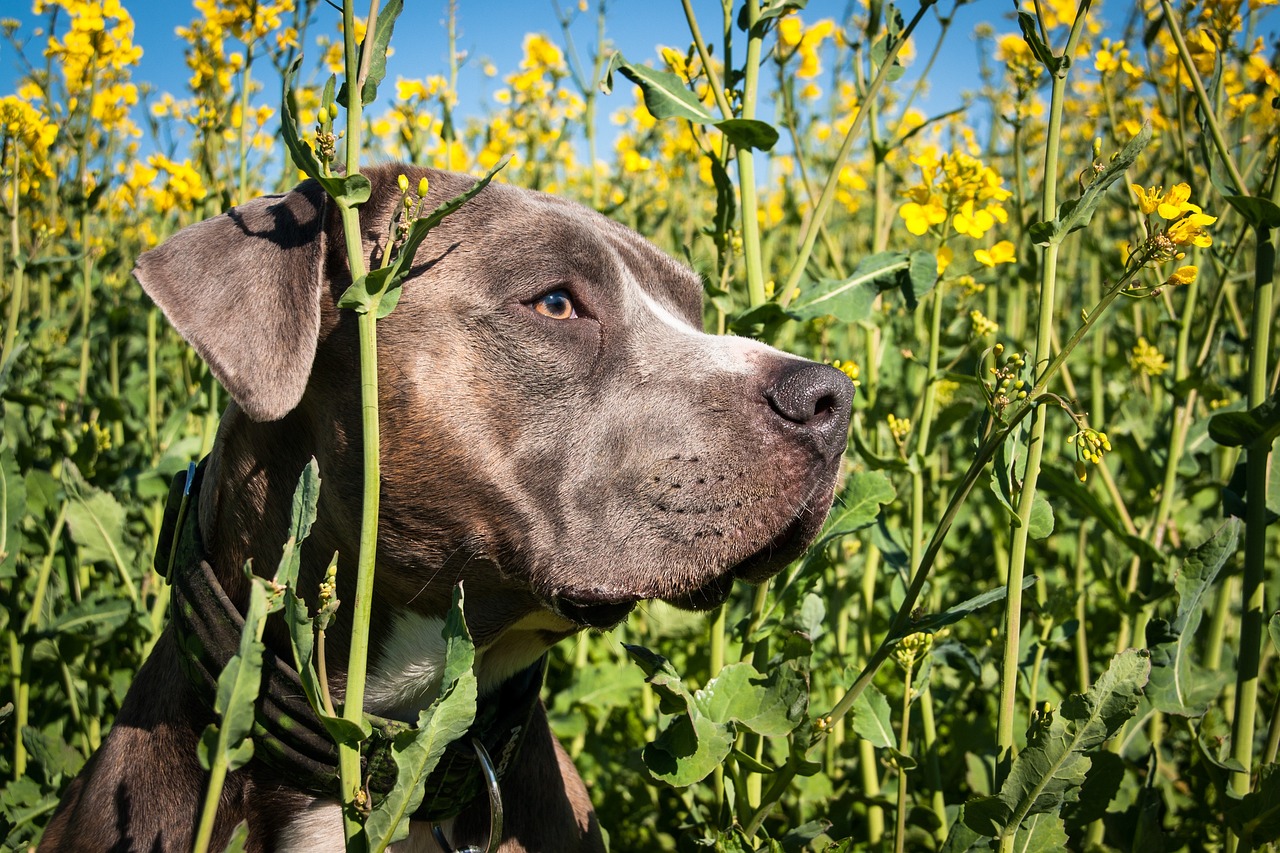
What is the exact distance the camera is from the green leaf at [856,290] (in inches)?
103

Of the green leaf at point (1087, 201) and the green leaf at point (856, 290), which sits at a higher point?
the green leaf at point (1087, 201)

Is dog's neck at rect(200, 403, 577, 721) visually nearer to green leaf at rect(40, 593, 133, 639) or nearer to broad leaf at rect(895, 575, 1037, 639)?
broad leaf at rect(895, 575, 1037, 639)

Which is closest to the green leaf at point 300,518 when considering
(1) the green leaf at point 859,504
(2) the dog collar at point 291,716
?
(2) the dog collar at point 291,716

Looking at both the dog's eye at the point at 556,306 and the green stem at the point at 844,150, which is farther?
the dog's eye at the point at 556,306

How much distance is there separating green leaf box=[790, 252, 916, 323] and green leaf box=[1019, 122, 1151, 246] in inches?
25.8

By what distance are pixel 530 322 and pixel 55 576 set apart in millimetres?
2524

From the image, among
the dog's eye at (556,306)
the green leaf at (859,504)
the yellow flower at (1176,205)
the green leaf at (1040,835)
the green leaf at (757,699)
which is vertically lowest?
the green leaf at (1040,835)

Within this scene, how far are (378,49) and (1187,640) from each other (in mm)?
2354

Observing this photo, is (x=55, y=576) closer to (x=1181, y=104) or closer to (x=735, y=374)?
(x=735, y=374)

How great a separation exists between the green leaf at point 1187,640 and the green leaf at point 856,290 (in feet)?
3.25

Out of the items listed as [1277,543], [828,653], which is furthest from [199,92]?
[1277,543]

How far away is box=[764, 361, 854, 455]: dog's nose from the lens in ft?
7.79

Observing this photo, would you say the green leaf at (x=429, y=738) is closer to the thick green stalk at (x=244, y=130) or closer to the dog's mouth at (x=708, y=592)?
the dog's mouth at (x=708, y=592)

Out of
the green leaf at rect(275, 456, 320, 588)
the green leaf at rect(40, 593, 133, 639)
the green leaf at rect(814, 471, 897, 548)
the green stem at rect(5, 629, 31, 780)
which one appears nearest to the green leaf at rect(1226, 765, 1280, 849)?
the green leaf at rect(814, 471, 897, 548)
